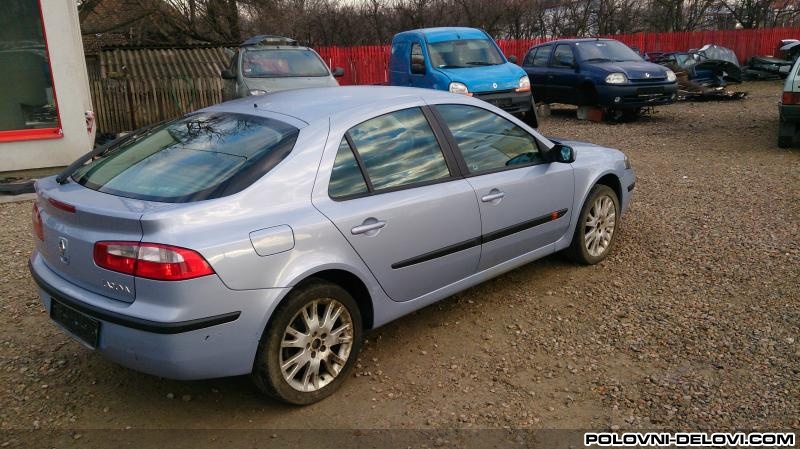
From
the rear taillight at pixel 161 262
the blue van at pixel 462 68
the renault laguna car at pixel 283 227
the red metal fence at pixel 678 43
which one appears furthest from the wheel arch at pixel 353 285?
the red metal fence at pixel 678 43

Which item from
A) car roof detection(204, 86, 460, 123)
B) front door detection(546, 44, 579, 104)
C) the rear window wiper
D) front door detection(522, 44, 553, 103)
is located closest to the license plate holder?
the rear window wiper

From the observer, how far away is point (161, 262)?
269 centimetres

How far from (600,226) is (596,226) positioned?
0.07m

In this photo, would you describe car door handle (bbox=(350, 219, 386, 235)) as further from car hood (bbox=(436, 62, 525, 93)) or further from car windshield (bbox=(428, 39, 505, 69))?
car windshield (bbox=(428, 39, 505, 69))

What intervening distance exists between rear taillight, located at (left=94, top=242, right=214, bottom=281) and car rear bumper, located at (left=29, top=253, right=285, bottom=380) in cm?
10

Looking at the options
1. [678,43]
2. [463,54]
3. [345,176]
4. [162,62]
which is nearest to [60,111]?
[463,54]

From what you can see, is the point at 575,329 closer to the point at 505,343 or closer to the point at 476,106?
the point at 505,343

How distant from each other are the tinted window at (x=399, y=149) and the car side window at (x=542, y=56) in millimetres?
11887

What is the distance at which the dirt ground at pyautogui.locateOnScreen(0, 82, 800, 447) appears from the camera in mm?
3145

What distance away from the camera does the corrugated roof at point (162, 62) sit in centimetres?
1625

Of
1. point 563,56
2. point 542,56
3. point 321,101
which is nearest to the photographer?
point 321,101

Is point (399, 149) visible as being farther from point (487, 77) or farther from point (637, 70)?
point (637, 70)

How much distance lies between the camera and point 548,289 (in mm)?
4684

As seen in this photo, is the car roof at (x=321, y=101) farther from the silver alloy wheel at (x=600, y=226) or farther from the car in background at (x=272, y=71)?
the car in background at (x=272, y=71)
